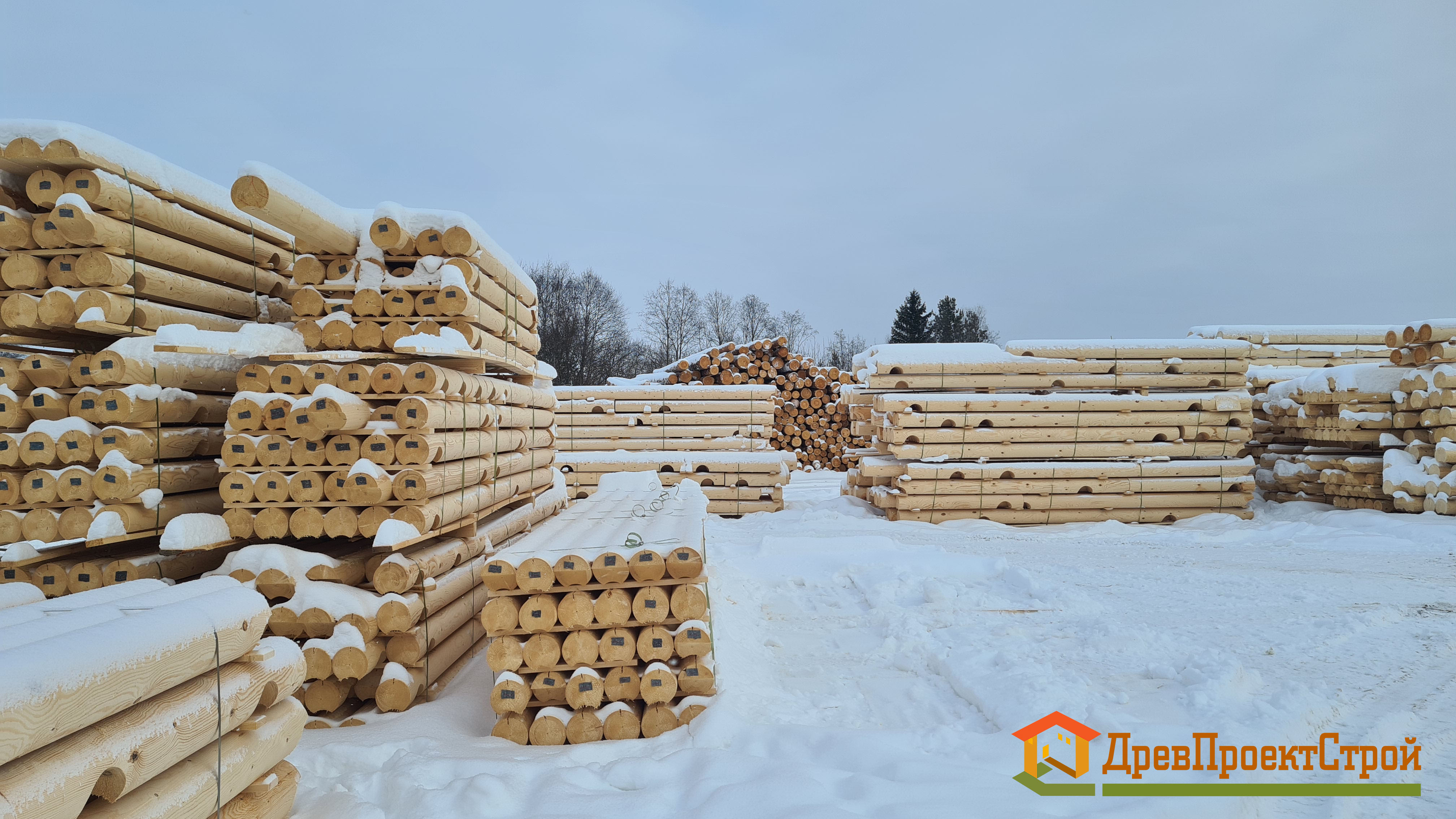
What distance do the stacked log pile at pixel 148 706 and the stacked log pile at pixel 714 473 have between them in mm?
9739

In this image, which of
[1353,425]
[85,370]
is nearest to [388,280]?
[85,370]

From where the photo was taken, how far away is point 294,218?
4.97 metres

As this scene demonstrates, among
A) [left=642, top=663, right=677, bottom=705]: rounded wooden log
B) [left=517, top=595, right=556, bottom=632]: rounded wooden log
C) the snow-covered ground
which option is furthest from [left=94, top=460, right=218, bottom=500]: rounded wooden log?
[left=642, top=663, right=677, bottom=705]: rounded wooden log

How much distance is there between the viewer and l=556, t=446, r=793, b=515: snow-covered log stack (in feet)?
43.7

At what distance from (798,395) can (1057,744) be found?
19543 millimetres

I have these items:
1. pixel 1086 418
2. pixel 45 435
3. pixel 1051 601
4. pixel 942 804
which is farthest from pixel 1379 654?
pixel 45 435

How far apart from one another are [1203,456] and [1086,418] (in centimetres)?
217

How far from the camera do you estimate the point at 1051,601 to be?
21.9ft

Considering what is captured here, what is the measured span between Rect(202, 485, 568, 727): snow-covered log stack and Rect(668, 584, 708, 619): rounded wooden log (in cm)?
196

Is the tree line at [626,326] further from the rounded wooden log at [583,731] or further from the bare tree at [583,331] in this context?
the rounded wooden log at [583,731]

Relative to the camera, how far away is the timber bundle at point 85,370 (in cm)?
502

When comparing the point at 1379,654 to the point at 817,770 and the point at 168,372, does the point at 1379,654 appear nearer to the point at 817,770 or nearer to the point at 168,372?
the point at 817,770

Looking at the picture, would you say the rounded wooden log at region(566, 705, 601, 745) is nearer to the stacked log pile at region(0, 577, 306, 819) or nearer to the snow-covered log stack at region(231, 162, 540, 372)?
the stacked log pile at region(0, 577, 306, 819)

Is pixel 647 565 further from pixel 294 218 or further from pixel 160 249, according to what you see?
pixel 160 249
